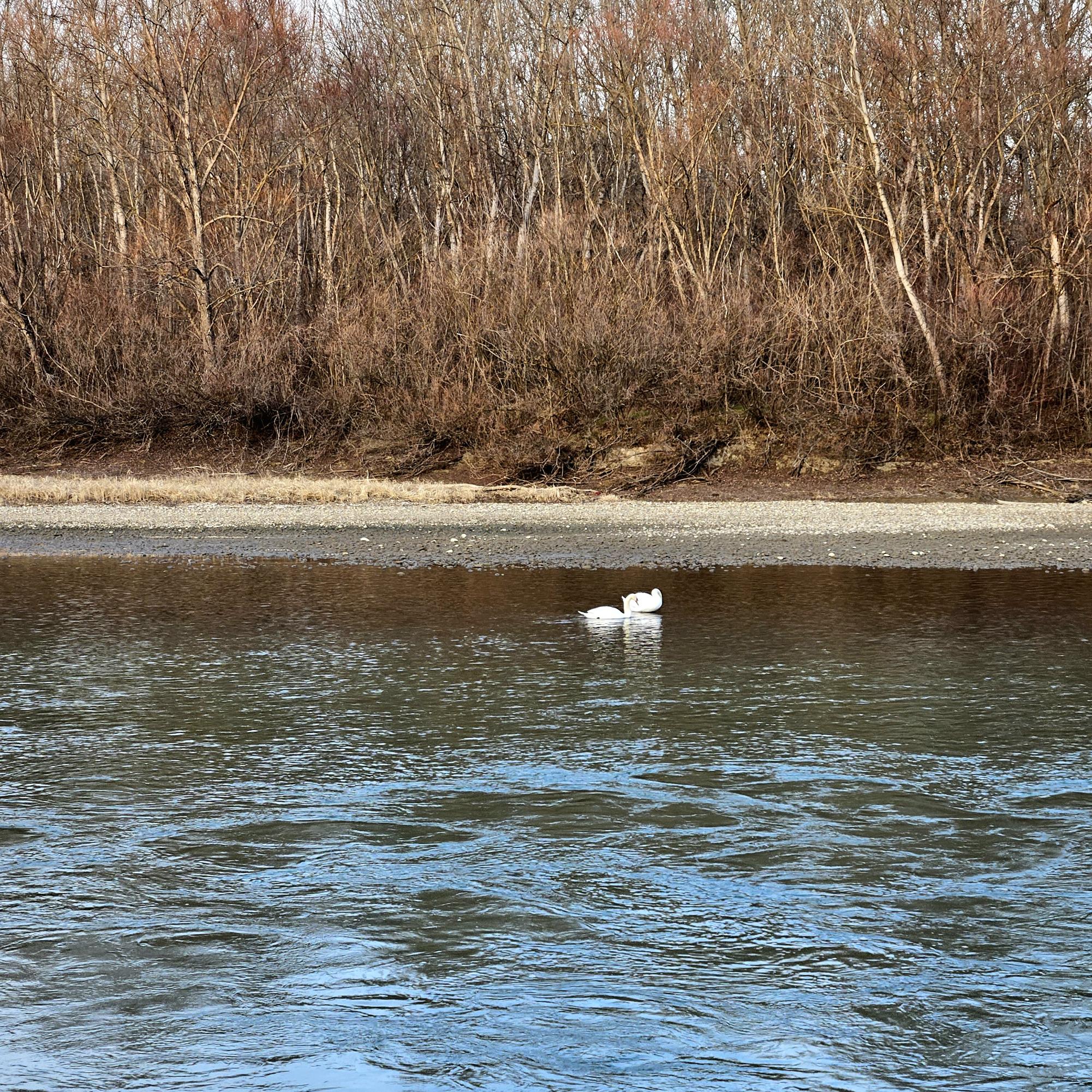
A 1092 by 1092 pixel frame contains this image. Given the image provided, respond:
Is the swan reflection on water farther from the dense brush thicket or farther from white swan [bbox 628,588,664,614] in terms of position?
the dense brush thicket

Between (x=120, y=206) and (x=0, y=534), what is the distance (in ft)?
61.7

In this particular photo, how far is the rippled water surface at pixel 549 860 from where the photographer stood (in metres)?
4.62

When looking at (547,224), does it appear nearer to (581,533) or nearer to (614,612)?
(581,533)

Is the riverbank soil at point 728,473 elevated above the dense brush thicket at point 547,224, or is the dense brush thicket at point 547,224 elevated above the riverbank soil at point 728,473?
the dense brush thicket at point 547,224

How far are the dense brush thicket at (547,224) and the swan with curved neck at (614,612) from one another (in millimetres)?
16054

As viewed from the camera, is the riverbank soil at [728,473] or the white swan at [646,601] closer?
the white swan at [646,601]

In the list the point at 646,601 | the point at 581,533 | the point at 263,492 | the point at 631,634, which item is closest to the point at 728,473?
the point at 581,533

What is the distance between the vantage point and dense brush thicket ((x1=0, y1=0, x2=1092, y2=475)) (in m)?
29.3

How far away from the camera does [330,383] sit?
106ft

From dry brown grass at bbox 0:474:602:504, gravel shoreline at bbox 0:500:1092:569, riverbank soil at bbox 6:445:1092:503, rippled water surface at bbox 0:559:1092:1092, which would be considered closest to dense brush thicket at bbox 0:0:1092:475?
riverbank soil at bbox 6:445:1092:503

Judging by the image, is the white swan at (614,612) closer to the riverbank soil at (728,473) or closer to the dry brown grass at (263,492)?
the dry brown grass at (263,492)

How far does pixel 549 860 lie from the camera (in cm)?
642

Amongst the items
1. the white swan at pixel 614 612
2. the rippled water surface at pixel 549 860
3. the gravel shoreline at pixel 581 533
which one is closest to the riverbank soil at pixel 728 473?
the gravel shoreline at pixel 581 533

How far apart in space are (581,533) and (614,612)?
25.8 feet
